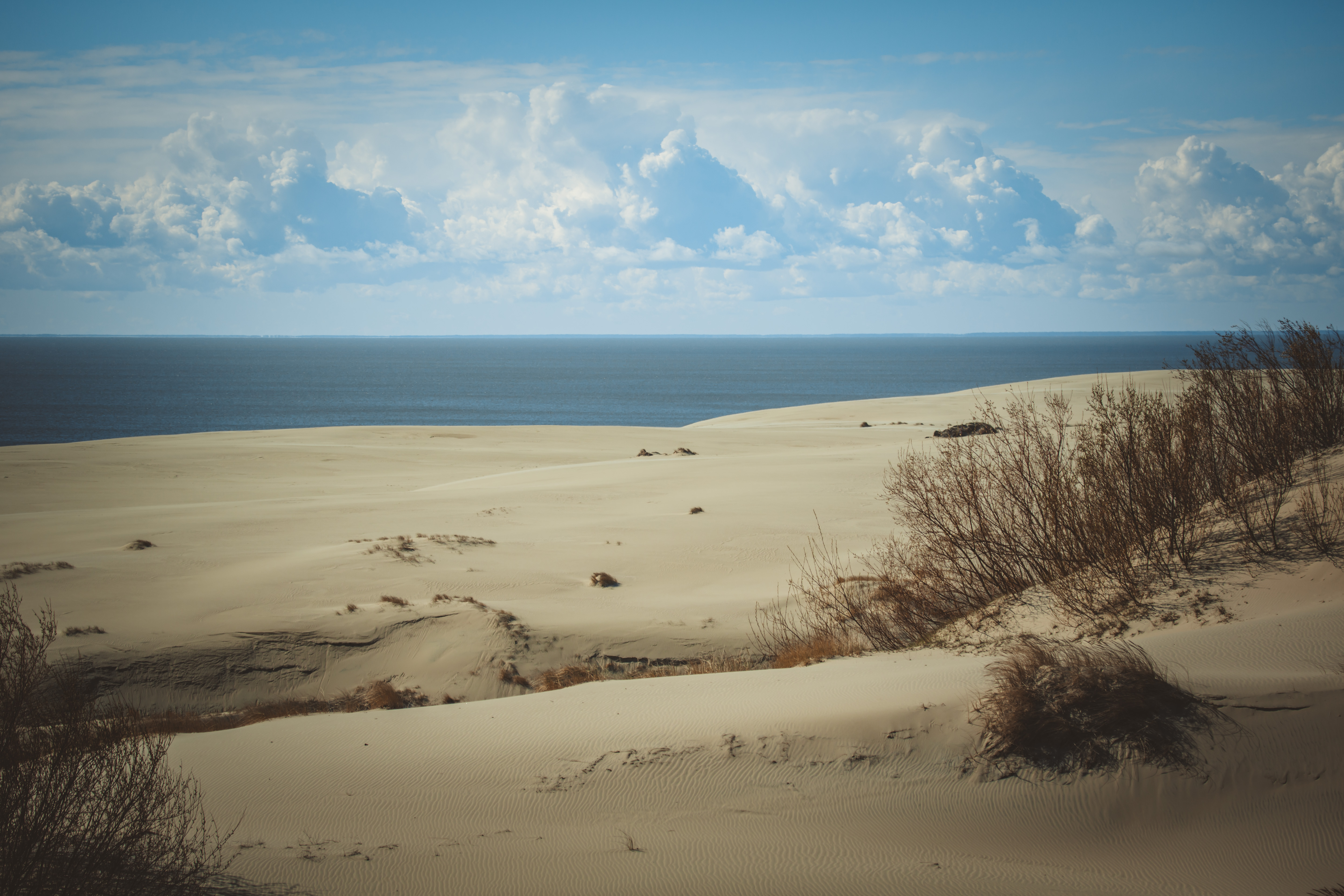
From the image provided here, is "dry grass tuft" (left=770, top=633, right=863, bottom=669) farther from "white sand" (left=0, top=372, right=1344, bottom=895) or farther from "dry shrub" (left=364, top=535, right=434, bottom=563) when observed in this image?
"dry shrub" (left=364, top=535, right=434, bottom=563)

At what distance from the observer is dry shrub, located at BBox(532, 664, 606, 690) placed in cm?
912

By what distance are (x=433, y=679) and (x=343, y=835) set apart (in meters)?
4.84

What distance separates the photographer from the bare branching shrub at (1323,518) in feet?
22.5

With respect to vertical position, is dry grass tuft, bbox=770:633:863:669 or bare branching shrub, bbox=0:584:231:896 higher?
bare branching shrub, bbox=0:584:231:896

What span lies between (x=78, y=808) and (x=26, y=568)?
10.7 meters

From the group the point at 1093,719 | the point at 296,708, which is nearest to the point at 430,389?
the point at 296,708

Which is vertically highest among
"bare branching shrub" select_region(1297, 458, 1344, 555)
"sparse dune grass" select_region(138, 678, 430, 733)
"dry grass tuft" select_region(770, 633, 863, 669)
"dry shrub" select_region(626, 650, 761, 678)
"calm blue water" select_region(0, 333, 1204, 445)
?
"calm blue water" select_region(0, 333, 1204, 445)

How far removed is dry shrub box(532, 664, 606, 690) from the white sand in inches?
10.3

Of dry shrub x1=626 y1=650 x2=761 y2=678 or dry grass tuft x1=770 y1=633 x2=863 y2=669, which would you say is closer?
dry grass tuft x1=770 y1=633 x2=863 y2=669

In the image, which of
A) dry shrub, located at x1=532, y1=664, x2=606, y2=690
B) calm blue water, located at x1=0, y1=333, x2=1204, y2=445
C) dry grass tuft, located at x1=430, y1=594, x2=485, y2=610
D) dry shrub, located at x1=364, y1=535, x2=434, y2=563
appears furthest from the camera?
calm blue water, located at x1=0, y1=333, x2=1204, y2=445

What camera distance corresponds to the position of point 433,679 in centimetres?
960

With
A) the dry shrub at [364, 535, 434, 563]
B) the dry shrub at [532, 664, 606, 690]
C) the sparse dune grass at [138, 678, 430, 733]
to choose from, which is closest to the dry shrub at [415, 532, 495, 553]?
the dry shrub at [364, 535, 434, 563]

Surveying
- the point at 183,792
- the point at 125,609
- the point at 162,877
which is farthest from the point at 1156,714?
the point at 125,609

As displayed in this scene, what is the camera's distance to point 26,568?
11.7 meters
